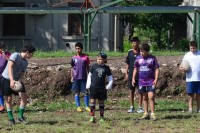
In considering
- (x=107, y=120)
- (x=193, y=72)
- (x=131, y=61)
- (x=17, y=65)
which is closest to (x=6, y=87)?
(x=17, y=65)

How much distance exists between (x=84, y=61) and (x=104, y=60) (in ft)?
5.83

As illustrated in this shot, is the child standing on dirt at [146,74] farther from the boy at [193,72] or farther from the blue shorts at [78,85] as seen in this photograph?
the blue shorts at [78,85]

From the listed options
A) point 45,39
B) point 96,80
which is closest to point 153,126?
point 96,80

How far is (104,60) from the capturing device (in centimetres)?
1166

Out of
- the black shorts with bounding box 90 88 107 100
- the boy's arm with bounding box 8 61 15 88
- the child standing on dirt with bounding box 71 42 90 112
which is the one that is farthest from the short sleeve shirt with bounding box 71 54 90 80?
the boy's arm with bounding box 8 61 15 88

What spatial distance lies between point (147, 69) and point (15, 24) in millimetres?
18515

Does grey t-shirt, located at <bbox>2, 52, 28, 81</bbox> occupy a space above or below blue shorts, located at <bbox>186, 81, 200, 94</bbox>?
above

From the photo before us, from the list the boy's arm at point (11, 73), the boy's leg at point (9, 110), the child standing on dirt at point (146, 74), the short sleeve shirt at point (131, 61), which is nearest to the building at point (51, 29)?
the short sleeve shirt at point (131, 61)

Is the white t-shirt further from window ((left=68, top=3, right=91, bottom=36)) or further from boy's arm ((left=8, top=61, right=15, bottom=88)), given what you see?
window ((left=68, top=3, right=91, bottom=36))

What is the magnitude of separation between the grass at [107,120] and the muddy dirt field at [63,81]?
69cm

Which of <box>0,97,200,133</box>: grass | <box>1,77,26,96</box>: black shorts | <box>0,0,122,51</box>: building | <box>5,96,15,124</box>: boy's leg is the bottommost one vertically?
<box>0,97,200,133</box>: grass

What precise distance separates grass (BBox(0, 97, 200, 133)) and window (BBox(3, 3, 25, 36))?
49.1 ft

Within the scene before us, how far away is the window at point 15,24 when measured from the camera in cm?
2936

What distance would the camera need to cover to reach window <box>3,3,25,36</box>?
29359 mm
